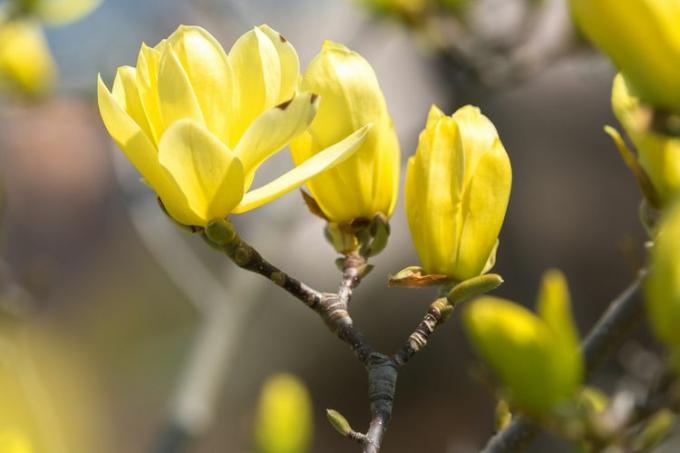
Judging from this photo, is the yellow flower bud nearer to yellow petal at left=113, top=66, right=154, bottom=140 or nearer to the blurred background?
yellow petal at left=113, top=66, right=154, bottom=140

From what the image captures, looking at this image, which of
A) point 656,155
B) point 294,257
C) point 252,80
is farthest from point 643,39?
point 294,257

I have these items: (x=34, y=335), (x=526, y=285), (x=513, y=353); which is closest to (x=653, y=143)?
(x=513, y=353)

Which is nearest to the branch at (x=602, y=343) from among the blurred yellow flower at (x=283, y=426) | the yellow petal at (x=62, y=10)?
the blurred yellow flower at (x=283, y=426)

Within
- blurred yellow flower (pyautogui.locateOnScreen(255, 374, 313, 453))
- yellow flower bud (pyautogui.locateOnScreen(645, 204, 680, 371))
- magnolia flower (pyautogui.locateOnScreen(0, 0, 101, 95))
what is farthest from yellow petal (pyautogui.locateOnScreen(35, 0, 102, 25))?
yellow flower bud (pyautogui.locateOnScreen(645, 204, 680, 371))

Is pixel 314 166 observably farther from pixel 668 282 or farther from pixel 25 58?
pixel 25 58

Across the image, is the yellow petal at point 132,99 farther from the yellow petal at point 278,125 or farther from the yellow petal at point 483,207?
the yellow petal at point 483,207

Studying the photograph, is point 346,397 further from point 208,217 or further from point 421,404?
point 208,217
